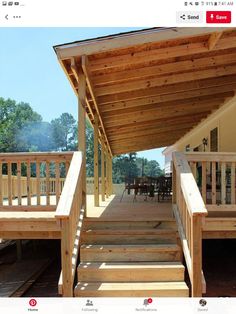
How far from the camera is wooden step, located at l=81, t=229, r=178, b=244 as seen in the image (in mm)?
4395

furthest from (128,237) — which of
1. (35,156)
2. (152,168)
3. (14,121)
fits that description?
(152,168)

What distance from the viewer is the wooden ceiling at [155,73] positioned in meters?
4.51

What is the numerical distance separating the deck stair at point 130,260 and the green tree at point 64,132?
33681mm

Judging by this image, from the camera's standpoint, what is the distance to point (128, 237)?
4406 millimetres

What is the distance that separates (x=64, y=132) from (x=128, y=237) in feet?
119

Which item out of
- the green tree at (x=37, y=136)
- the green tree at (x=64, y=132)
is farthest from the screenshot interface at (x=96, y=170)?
the green tree at (x=64, y=132)

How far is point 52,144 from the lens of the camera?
3841 centimetres
